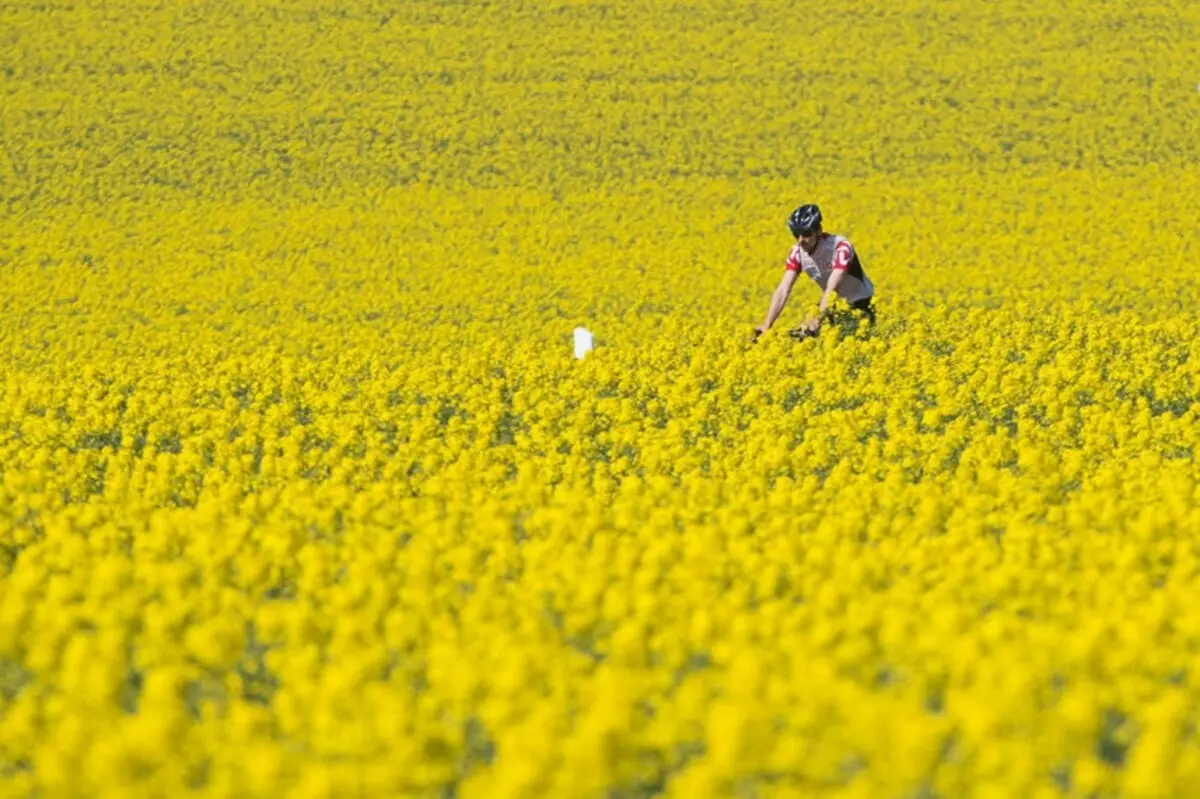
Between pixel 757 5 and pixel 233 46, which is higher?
pixel 757 5

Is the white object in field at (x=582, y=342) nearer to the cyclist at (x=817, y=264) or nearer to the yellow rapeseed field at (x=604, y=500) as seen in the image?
the yellow rapeseed field at (x=604, y=500)

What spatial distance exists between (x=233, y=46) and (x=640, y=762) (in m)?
35.0

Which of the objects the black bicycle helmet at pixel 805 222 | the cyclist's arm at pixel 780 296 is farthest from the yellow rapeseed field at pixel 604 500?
the black bicycle helmet at pixel 805 222

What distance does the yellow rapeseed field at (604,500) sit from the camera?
3.74 meters

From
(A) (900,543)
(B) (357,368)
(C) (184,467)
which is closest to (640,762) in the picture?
(A) (900,543)

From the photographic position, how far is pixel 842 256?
9898 millimetres

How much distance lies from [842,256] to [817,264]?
16.4 inches

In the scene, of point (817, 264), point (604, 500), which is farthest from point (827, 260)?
point (604, 500)

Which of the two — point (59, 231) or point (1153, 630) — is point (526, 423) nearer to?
point (1153, 630)

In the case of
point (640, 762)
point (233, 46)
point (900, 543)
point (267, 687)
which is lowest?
point (640, 762)

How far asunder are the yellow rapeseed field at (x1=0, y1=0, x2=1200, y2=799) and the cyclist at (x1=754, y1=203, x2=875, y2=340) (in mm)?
303

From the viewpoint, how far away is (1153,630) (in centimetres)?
434

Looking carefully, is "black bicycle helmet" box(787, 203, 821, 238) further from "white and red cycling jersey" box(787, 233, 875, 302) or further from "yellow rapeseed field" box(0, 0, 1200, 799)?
"yellow rapeseed field" box(0, 0, 1200, 799)

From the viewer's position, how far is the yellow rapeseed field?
A: 12.3ft
